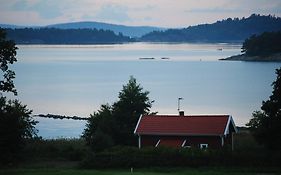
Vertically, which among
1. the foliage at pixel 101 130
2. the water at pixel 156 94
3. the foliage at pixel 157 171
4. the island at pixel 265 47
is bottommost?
the foliage at pixel 157 171

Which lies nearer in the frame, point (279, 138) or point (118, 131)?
point (279, 138)

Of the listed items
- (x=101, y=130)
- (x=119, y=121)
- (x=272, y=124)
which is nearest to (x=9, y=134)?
(x=101, y=130)

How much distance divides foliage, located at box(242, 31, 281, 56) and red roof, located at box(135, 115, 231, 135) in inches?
5291

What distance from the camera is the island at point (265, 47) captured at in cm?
16400

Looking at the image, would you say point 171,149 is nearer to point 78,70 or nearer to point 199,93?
point 199,93

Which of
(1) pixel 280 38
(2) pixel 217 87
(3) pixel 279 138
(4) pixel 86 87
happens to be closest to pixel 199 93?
(2) pixel 217 87

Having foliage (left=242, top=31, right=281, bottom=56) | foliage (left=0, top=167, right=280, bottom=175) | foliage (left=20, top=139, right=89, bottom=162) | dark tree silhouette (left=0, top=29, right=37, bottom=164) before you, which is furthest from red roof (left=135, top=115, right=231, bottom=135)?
foliage (left=242, top=31, right=281, bottom=56)

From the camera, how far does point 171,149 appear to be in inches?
1117

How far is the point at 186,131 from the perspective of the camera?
31953 millimetres

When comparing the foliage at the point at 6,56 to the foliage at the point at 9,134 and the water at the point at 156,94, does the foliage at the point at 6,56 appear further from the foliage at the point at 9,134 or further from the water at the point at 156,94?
the water at the point at 156,94

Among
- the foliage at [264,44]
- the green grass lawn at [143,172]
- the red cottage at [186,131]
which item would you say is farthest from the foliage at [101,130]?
the foliage at [264,44]

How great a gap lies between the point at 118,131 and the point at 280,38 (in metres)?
135

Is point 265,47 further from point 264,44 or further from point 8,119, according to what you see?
point 8,119

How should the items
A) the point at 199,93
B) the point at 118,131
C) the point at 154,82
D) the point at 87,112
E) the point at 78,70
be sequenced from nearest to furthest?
the point at 118,131 < the point at 87,112 < the point at 199,93 < the point at 154,82 < the point at 78,70
